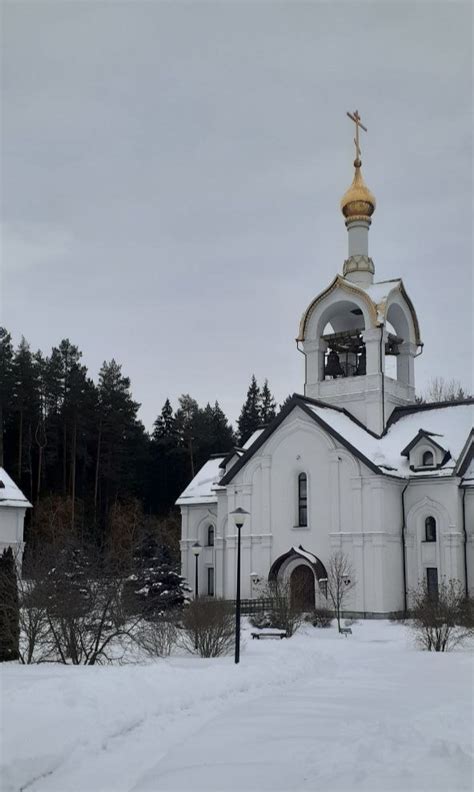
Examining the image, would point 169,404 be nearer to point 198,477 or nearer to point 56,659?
point 198,477

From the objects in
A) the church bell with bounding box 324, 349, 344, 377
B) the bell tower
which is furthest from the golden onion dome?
the church bell with bounding box 324, 349, 344, 377

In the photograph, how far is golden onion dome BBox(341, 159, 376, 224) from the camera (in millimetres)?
42219

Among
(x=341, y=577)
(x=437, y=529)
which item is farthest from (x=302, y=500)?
(x=437, y=529)

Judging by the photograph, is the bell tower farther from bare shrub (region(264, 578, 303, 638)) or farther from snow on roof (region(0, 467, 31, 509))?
snow on roof (region(0, 467, 31, 509))

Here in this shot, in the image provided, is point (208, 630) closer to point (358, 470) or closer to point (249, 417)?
point (358, 470)

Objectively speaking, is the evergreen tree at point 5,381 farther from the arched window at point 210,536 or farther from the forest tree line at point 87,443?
the arched window at point 210,536

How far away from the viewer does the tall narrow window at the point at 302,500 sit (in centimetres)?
3731

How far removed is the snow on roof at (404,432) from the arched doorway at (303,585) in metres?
5.53

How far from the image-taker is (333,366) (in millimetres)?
41188

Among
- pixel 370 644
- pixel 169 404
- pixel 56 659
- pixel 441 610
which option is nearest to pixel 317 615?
pixel 370 644

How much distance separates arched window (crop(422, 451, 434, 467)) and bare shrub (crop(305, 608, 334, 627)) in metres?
7.94

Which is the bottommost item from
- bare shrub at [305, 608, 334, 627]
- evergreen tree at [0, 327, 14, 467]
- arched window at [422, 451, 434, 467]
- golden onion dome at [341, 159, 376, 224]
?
bare shrub at [305, 608, 334, 627]

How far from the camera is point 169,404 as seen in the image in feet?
249

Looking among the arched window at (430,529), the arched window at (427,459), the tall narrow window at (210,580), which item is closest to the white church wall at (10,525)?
the tall narrow window at (210,580)
